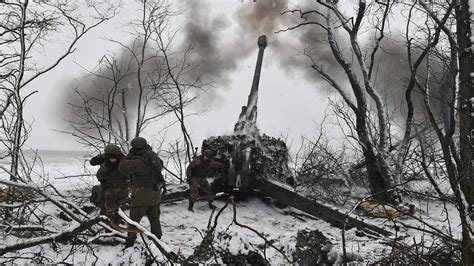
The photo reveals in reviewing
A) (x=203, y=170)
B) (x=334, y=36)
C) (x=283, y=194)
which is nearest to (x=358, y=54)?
(x=334, y=36)

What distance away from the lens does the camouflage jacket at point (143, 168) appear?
618 centimetres

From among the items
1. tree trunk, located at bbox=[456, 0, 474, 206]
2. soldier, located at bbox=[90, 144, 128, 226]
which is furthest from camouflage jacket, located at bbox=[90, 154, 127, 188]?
tree trunk, located at bbox=[456, 0, 474, 206]

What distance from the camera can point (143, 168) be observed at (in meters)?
6.21

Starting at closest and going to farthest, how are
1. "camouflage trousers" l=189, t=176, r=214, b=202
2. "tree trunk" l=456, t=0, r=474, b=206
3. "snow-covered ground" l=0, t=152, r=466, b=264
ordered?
"tree trunk" l=456, t=0, r=474, b=206 → "snow-covered ground" l=0, t=152, r=466, b=264 → "camouflage trousers" l=189, t=176, r=214, b=202

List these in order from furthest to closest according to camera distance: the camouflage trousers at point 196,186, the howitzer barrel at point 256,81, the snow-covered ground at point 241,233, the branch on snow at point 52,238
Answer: the howitzer barrel at point 256,81 → the camouflage trousers at point 196,186 → the snow-covered ground at point 241,233 → the branch on snow at point 52,238

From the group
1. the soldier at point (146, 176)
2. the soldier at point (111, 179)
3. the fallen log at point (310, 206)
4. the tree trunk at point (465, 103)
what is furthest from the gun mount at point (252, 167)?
the tree trunk at point (465, 103)

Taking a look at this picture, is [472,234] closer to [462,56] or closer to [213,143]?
[462,56]

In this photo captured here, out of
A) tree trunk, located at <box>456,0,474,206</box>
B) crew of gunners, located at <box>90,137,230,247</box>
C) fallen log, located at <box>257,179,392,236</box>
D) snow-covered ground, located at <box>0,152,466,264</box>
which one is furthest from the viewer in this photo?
fallen log, located at <box>257,179,392,236</box>

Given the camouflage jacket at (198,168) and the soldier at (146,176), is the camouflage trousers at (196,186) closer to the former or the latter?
the camouflage jacket at (198,168)

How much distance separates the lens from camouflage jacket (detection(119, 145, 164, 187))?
6.18 m

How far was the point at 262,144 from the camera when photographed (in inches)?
352

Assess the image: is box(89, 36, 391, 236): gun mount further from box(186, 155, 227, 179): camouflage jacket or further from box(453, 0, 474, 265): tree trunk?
box(453, 0, 474, 265): tree trunk

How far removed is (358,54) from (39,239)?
944 cm

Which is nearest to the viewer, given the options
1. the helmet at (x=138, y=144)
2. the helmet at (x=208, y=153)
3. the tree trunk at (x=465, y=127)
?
the tree trunk at (x=465, y=127)
